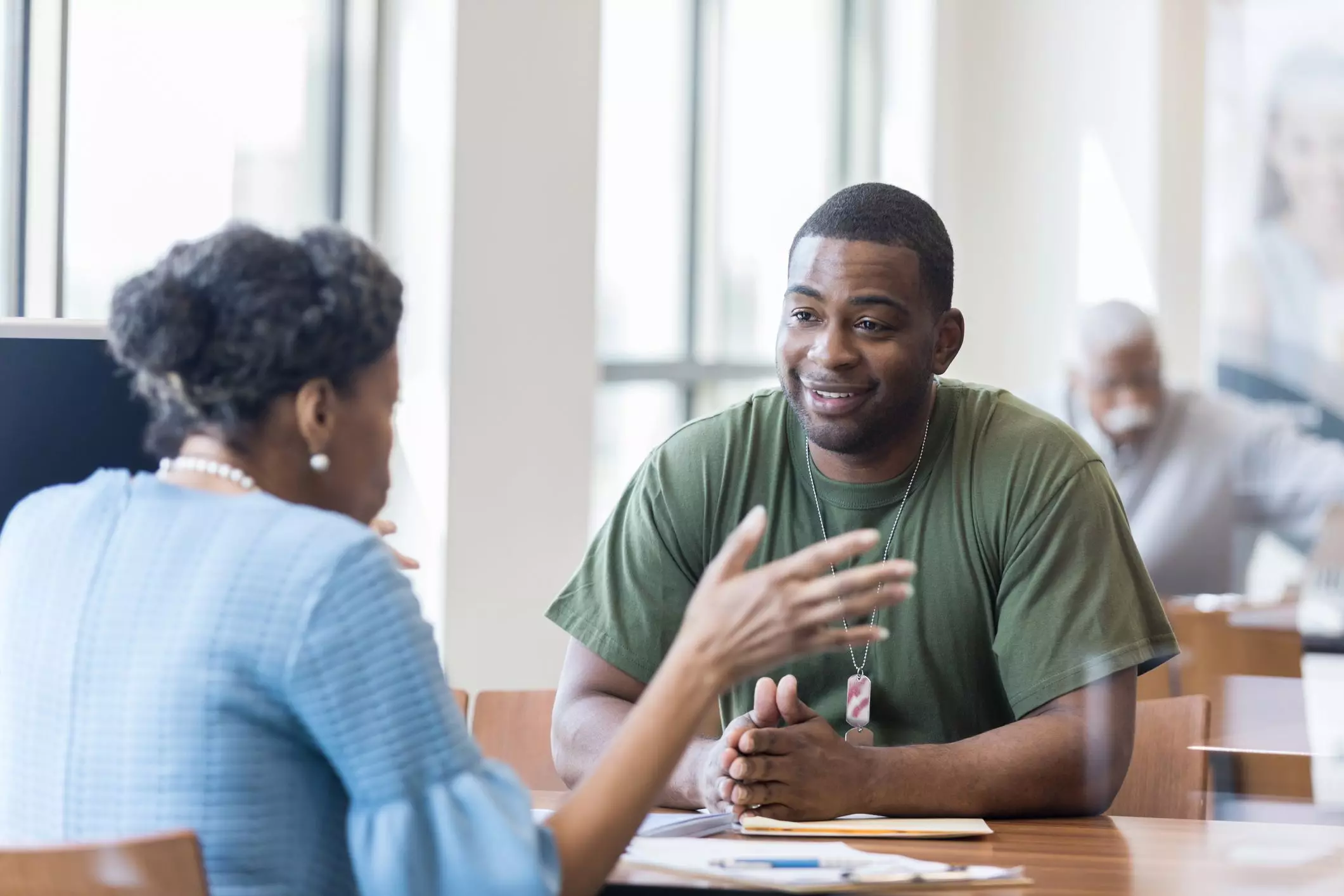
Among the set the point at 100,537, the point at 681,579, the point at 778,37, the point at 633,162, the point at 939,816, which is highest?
the point at 778,37

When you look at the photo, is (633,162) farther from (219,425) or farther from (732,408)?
(219,425)

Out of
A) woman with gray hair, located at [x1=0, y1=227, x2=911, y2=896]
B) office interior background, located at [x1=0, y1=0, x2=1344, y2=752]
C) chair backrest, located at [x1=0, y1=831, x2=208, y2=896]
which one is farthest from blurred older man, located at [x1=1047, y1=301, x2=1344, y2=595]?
chair backrest, located at [x1=0, y1=831, x2=208, y2=896]

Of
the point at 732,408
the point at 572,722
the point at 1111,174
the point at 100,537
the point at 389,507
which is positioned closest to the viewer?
the point at 100,537

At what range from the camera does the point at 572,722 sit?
2.12m

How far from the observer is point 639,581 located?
2211mm

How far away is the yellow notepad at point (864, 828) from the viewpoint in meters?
1.74

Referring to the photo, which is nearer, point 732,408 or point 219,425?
point 219,425

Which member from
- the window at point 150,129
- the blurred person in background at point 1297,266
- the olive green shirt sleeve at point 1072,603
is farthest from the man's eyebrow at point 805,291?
the blurred person in background at point 1297,266

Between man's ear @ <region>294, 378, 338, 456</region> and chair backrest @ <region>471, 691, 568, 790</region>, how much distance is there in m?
1.25

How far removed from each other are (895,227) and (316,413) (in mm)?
1011

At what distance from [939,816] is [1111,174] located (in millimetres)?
4234

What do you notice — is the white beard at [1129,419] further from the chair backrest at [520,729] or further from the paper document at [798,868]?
the paper document at [798,868]

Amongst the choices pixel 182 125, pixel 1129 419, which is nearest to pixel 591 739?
pixel 182 125

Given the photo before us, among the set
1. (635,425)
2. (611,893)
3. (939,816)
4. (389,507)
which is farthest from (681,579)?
(635,425)
